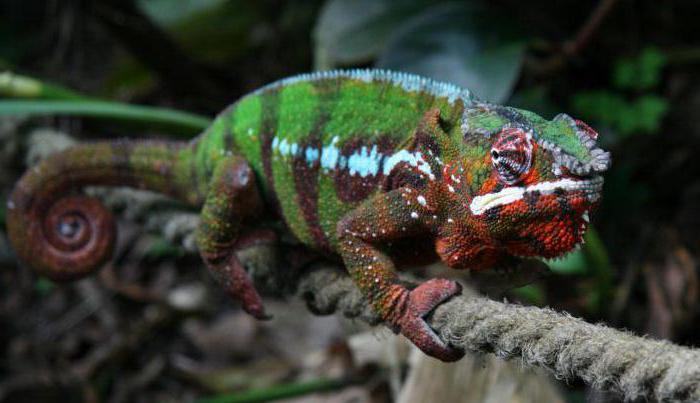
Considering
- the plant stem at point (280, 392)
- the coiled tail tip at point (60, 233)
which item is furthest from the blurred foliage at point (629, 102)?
the coiled tail tip at point (60, 233)

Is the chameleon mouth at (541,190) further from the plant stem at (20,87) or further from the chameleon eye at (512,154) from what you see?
the plant stem at (20,87)

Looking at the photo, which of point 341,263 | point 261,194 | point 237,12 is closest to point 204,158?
point 261,194

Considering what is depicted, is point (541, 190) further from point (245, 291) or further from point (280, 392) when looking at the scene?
point (280, 392)

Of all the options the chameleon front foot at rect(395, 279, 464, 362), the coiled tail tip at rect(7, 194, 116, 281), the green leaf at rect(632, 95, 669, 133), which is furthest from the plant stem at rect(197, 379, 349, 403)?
the green leaf at rect(632, 95, 669, 133)

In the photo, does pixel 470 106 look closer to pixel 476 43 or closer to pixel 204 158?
pixel 204 158

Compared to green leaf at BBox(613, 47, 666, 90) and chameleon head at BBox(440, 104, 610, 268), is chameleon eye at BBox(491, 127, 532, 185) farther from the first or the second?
green leaf at BBox(613, 47, 666, 90)
